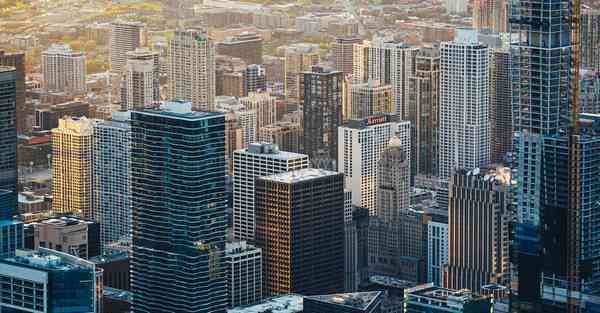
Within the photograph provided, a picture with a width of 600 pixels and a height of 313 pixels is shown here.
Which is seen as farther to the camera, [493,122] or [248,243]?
[493,122]

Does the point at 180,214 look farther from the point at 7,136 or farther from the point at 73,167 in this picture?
the point at 73,167

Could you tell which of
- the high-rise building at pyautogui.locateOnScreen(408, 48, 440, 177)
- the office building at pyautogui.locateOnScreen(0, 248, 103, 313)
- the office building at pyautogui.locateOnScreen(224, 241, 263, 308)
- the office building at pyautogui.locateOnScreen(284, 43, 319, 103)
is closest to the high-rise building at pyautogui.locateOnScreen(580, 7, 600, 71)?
the high-rise building at pyautogui.locateOnScreen(408, 48, 440, 177)

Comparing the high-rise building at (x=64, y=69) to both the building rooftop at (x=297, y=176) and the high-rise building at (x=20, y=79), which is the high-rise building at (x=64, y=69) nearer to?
the high-rise building at (x=20, y=79)

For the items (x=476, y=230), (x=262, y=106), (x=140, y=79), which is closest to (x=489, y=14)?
(x=262, y=106)

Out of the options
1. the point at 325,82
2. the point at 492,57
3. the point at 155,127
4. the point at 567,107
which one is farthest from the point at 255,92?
the point at 567,107

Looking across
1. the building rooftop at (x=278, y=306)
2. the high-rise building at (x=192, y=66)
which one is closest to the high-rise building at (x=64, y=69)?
the high-rise building at (x=192, y=66)

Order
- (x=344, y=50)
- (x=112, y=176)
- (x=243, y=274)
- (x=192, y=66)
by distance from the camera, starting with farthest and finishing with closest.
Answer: (x=344, y=50)
(x=192, y=66)
(x=112, y=176)
(x=243, y=274)

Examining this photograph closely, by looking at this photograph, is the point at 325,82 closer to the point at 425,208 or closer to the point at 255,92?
the point at 255,92
